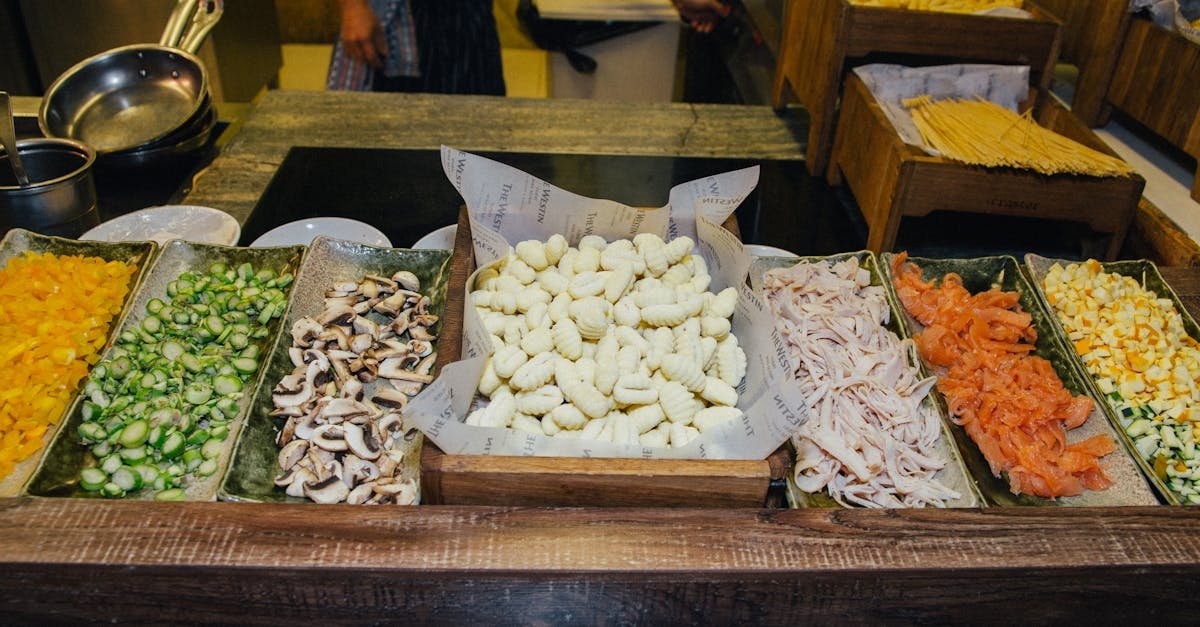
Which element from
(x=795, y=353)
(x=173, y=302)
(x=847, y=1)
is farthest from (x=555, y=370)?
(x=847, y=1)

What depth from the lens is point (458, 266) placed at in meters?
1.82

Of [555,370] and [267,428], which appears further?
[267,428]

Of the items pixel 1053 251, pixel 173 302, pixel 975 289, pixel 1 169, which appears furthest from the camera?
pixel 1053 251

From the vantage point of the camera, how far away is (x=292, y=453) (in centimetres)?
163

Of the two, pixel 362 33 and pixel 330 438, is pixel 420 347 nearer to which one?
pixel 330 438

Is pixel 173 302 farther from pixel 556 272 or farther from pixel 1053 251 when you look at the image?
pixel 1053 251

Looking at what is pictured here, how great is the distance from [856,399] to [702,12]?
361 centimetres

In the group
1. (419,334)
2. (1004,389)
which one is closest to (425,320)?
(419,334)

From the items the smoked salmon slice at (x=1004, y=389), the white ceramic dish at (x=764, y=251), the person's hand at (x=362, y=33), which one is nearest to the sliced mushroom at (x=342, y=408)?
the white ceramic dish at (x=764, y=251)

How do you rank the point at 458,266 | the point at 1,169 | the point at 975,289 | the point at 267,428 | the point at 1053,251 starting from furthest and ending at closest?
the point at 1053,251, the point at 1,169, the point at 975,289, the point at 458,266, the point at 267,428

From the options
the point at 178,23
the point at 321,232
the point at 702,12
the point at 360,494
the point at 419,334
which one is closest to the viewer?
the point at 360,494

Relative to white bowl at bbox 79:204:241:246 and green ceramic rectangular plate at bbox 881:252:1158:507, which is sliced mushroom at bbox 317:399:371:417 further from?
green ceramic rectangular plate at bbox 881:252:1158:507

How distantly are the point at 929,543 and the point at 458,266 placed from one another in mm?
1115

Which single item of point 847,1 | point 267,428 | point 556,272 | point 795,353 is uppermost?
point 847,1
